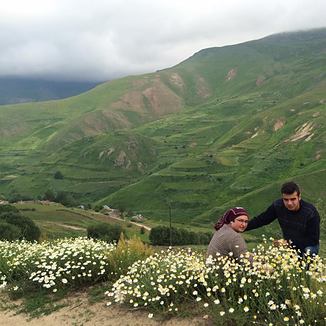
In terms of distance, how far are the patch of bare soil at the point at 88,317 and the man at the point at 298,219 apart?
253 centimetres

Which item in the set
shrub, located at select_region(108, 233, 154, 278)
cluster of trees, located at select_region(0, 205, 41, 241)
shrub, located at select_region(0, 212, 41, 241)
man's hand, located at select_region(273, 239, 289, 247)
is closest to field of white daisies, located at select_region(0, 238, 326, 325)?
shrub, located at select_region(108, 233, 154, 278)

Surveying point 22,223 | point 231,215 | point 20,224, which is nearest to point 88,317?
point 231,215

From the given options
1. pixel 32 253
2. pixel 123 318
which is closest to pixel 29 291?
pixel 32 253

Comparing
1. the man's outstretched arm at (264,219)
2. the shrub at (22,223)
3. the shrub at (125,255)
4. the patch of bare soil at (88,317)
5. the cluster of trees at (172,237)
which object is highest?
the man's outstretched arm at (264,219)

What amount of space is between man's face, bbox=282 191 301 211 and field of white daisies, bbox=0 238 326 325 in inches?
36.4

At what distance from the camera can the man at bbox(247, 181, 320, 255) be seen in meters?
9.01

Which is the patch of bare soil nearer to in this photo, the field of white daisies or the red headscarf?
the field of white daisies

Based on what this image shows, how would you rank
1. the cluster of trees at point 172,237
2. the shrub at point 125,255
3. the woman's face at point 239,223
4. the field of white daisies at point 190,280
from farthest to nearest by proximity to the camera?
the cluster of trees at point 172,237 < the shrub at point 125,255 < the woman's face at point 239,223 < the field of white daisies at point 190,280

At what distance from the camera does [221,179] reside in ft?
609

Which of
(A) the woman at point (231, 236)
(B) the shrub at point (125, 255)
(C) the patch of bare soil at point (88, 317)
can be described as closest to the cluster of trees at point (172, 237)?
(B) the shrub at point (125, 255)

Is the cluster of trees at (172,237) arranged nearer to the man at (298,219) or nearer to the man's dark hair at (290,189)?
the man at (298,219)

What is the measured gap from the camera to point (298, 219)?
9.22 meters

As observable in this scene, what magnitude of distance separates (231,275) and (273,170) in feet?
597

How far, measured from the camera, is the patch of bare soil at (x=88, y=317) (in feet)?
30.0
